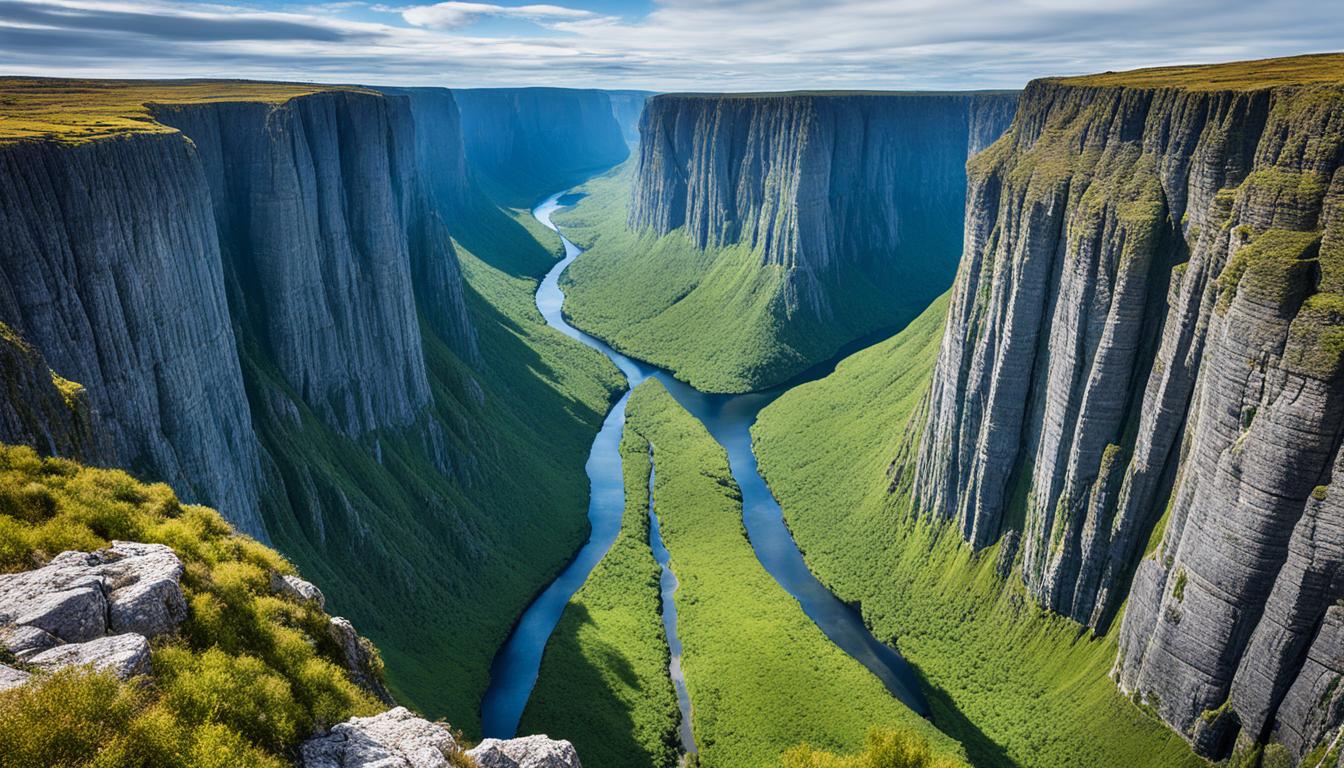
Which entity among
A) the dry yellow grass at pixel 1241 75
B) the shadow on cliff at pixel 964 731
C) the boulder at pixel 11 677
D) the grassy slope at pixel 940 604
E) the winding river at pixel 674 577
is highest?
the dry yellow grass at pixel 1241 75

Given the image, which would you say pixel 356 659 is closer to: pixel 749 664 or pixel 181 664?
pixel 181 664

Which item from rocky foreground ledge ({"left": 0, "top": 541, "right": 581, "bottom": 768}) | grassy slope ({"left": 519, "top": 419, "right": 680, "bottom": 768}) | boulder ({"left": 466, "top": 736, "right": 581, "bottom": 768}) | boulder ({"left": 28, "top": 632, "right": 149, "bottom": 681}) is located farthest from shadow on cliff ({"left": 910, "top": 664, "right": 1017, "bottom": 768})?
boulder ({"left": 28, "top": 632, "right": 149, "bottom": 681})

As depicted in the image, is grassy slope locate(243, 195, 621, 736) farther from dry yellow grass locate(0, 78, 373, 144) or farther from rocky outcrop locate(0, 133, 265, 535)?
dry yellow grass locate(0, 78, 373, 144)

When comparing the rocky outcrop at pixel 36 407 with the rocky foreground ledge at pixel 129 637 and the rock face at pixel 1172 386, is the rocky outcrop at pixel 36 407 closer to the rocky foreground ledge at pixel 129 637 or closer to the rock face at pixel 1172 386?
the rocky foreground ledge at pixel 129 637

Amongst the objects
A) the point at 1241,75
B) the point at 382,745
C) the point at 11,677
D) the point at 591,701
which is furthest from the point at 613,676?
the point at 1241,75

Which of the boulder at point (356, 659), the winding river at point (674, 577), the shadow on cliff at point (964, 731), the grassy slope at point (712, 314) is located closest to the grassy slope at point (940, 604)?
the shadow on cliff at point (964, 731)

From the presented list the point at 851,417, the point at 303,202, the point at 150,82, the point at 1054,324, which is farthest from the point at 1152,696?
the point at 150,82
